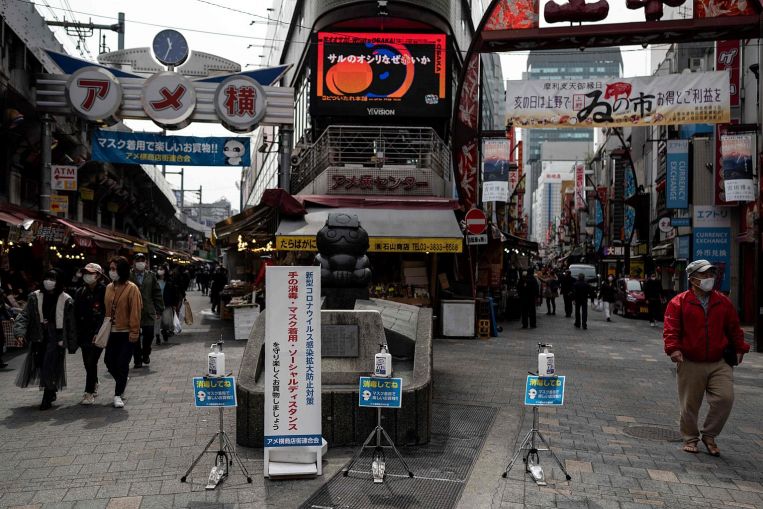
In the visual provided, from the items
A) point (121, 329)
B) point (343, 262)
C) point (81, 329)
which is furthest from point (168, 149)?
point (121, 329)

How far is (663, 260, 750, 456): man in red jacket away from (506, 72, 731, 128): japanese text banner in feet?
34.0

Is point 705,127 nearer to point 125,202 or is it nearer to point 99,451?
point 99,451

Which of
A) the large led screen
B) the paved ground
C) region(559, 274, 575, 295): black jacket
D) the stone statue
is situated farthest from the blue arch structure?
region(559, 274, 575, 295): black jacket

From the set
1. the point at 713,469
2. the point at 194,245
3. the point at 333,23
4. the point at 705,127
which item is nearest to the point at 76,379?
the point at 713,469

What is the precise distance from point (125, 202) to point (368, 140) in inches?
843

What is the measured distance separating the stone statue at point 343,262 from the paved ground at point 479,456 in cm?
213

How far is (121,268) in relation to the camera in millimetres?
9047

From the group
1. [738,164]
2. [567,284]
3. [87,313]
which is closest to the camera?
[87,313]

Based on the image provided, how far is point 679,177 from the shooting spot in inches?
1020

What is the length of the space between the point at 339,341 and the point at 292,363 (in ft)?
5.73

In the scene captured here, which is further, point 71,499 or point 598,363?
point 598,363

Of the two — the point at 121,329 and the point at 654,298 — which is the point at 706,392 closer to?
the point at 121,329

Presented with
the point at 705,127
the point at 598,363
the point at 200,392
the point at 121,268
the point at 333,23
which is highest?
the point at 333,23

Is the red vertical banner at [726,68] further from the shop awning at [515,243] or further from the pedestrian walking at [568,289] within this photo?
the shop awning at [515,243]
